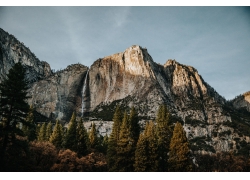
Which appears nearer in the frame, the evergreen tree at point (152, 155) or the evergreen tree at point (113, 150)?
the evergreen tree at point (152, 155)

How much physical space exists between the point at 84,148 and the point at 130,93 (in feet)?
331

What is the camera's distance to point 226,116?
14688 centimetres

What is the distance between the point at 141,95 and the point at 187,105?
33.6 meters

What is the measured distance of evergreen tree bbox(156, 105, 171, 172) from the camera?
1740 inches

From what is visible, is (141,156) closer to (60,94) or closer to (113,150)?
(113,150)

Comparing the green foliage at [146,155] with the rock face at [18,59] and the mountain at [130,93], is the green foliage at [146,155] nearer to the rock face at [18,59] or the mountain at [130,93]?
the mountain at [130,93]

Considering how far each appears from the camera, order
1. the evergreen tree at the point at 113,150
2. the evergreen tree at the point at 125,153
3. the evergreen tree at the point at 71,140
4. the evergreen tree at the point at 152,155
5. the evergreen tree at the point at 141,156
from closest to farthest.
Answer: the evergreen tree at the point at 141,156 < the evergreen tree at the point at 152,155 < the evergreen tree at the point at 125,153 < the evergreen tree at the point at 113,150 < the evergreen tree at the point at 71,140

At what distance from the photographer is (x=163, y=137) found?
Result: 4925 cm

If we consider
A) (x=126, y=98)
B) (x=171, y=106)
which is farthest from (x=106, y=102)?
(x=171, y=106)

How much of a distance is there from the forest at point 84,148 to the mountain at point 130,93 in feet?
209

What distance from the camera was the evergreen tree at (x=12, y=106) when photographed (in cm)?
2571

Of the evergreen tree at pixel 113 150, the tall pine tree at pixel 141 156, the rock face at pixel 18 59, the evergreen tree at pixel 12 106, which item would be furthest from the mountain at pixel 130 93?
the evergreen tree at pixel 12 106

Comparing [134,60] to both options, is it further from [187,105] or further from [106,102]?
[187,105]
